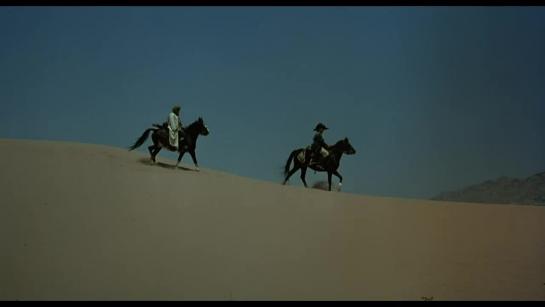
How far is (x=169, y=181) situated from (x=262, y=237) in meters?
3.16

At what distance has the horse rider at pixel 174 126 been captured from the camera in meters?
16.3

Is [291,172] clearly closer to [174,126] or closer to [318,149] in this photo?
[318,149]

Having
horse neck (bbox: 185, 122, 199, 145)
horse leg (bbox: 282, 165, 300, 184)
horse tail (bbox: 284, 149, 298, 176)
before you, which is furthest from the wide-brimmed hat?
horse neck (bbox: 185, 122, 199, 145)

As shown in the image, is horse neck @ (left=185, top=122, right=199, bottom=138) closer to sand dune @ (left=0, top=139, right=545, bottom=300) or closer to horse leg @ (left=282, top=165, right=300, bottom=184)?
sand dune @ (left=0, top=139, right=545, bottom=300)

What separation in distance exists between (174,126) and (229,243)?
4.77m

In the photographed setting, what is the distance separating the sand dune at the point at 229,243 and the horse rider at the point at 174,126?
0.98 metres

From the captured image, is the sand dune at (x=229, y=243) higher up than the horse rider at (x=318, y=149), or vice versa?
the horse rider at (x=318, y=149)

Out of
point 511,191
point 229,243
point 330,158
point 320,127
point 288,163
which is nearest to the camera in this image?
point 229,243

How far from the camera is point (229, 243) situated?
493 inches

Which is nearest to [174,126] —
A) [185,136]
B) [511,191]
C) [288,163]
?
[185,136]

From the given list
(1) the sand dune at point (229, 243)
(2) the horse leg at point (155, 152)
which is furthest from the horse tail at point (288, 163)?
(2) the horse leg at point (155, 152)

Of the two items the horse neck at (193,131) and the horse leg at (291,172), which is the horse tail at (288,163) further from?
the horse neck at (193,131)

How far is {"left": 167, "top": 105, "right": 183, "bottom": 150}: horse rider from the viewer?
16.3 meters

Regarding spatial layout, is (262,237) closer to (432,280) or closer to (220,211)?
(220,211)
